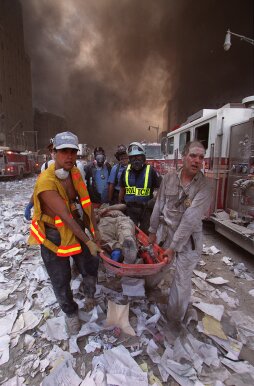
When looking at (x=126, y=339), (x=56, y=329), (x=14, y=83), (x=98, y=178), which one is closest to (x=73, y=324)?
(x=56, y=329)

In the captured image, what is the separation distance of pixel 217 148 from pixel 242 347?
Answer: 4.15 meters

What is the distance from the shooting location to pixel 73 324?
2660 millimetres

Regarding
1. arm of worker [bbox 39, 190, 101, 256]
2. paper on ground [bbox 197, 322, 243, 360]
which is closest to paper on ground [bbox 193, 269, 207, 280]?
paper on ground [bbox 197, 322, 243, 360]

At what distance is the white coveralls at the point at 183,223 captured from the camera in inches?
94.1

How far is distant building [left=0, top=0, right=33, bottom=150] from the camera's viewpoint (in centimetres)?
5091

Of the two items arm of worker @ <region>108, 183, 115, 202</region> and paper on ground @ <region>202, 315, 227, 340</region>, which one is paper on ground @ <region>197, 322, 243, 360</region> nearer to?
paper on ground @ <region>202, 315, 227, 340</region>

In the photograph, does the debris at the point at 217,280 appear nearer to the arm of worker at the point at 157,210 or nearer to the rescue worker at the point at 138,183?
the rescue worker at the point at 138,183

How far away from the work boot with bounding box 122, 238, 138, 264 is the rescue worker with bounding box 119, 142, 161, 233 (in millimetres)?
1125

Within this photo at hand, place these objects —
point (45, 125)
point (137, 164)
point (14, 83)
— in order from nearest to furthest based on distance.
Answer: point (137, 164), point (14, 83), point (45, 125)

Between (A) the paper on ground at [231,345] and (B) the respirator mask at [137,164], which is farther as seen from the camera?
(B) the respirator mask at [137,164]

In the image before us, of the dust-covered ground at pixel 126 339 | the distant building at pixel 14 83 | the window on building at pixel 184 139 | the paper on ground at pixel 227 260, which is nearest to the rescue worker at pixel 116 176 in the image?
the dust-covered ground at pixel 126 339

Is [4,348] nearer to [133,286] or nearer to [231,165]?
[133,286]

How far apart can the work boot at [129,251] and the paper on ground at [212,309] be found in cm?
100

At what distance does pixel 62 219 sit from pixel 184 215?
1.09m
